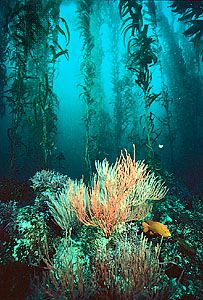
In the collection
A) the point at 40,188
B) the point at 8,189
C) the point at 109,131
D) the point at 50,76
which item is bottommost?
the point at 40,188

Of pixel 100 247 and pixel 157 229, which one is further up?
pixel 157 229

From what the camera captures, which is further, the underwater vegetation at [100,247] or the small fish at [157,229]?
the small fish at [157,229]

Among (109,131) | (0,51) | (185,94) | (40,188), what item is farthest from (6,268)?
(185,94)

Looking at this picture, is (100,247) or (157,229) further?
(157,229)

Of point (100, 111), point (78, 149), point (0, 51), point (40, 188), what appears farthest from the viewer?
point (78, 149)

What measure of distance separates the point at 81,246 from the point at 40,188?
207 centimetres

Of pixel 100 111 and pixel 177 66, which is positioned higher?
pixel 177 66

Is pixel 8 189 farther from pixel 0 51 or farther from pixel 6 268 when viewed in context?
pixel 0 51

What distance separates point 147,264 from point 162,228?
1.22 meters

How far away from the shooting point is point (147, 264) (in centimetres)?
275

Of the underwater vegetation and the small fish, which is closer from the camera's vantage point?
the underwater vegetation

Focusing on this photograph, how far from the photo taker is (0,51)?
9.65m

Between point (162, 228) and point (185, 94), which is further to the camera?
point (185, 94)

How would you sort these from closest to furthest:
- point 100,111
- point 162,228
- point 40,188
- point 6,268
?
point 6,268 → point 162,228 → point 40,188 → point 100,111
